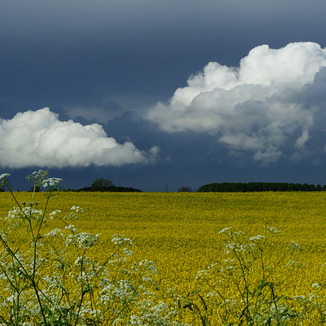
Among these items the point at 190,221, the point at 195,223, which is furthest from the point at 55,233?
the point at 190,221

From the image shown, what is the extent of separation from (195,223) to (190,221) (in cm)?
122

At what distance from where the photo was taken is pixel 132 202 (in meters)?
38.9

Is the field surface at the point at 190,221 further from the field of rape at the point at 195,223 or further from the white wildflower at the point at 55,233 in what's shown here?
the white wildflower at the point at 55,233

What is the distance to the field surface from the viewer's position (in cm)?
1528

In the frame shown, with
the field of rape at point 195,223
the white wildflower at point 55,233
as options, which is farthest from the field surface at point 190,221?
the white wildflower at point 55,233

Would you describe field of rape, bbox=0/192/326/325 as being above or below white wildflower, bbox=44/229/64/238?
below

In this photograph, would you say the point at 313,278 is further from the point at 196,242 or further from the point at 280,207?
the point at 280,207

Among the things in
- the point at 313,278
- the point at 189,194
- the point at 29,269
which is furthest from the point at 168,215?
the point at 29,269

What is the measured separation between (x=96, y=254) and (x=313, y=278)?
826 centimetres

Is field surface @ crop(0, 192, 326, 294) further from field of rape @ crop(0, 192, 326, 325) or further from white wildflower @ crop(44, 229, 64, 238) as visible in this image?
white wildflower @ crop(44, 229, 64, 238)

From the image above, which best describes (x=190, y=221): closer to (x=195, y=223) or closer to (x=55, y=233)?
(x=195, y=223)

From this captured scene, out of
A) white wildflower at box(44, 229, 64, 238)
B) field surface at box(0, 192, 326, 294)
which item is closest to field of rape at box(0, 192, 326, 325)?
field surface at box(0, 192, 326, 294)

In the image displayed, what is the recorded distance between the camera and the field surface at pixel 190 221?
50.1 ft

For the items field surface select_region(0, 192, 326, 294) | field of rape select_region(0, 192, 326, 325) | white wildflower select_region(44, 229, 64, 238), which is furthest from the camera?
field surface select_region(0, 192, 326, 294)
